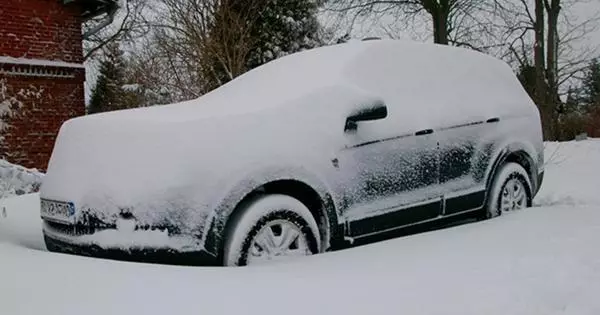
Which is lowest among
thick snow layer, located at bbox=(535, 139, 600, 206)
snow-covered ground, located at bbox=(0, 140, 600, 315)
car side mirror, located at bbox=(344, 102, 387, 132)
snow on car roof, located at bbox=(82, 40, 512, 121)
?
thick snow layer, located at bbox=(535, 139, 600, 206)

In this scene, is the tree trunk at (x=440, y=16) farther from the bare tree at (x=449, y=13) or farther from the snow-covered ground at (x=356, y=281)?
the snow-covered ground at (x=356, y=281)

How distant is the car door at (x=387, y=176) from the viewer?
421 centimetres

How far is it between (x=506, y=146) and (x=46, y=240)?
3645 mm

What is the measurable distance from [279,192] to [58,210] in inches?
56.3

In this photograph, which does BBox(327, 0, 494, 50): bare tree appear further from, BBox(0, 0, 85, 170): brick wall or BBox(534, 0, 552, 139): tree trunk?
BBox(0, 0, 85, 170): brick wall

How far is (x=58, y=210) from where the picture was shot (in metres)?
4.03

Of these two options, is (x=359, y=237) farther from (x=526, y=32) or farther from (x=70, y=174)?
(x=526, y=32)

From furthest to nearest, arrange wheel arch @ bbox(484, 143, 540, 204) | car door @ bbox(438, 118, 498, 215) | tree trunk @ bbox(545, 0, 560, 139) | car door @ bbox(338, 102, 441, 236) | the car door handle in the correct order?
tree trunk @ bbox(545, 0, 560, 139) → wheel arch @ bbox(484, 143, 540, 204) → car door @ bbox(438, 118, 498, 215) → the car door handle → car door @ bbox(338, 102, 441, 236)

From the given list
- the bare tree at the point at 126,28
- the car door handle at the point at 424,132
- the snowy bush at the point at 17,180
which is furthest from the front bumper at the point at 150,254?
the bare tree at the point at 126,28

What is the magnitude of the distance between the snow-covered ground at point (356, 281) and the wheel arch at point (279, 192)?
25 cm

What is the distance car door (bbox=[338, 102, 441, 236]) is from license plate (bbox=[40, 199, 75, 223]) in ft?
5.64

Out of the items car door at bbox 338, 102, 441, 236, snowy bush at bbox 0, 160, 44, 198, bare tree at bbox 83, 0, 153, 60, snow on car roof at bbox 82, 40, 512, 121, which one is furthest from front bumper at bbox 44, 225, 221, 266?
bare tree at bbox 83, 0, 153, 60

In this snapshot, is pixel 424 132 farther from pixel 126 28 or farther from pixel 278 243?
pixel 126 28

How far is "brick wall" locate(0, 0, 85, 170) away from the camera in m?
10.3
